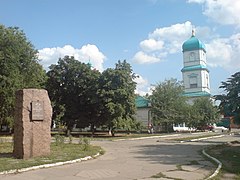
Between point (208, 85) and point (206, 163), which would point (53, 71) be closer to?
point (206, 163)

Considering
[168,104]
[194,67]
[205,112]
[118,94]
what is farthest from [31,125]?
[194,67]

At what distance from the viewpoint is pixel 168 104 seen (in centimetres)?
5275

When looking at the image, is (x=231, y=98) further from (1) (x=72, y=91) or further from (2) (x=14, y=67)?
(1) (x=72, y=91)

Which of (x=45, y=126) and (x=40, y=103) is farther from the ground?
(x=40, y=103)

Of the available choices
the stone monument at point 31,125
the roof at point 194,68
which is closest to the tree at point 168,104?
the roof at point 194,68

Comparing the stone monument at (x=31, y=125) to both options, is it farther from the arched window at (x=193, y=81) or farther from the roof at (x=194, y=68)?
the arched window at (x=193, y=81)

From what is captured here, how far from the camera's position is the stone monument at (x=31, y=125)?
13.2 metres

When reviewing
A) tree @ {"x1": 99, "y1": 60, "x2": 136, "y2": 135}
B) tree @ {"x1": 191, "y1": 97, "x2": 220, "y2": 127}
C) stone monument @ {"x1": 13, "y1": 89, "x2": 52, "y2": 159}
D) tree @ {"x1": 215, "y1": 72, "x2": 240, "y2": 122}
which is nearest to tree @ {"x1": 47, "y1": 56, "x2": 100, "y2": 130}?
tree @ {"x1": 99, "y1": 60, "x2": 136, "y2": 135}

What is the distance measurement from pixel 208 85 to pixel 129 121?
188 feet

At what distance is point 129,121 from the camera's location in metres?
37.6

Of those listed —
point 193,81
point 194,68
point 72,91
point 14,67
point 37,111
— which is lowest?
point 37,111

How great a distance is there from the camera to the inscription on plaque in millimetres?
13528

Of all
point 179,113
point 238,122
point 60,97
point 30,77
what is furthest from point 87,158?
point 179,113

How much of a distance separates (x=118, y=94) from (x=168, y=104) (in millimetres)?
19679
